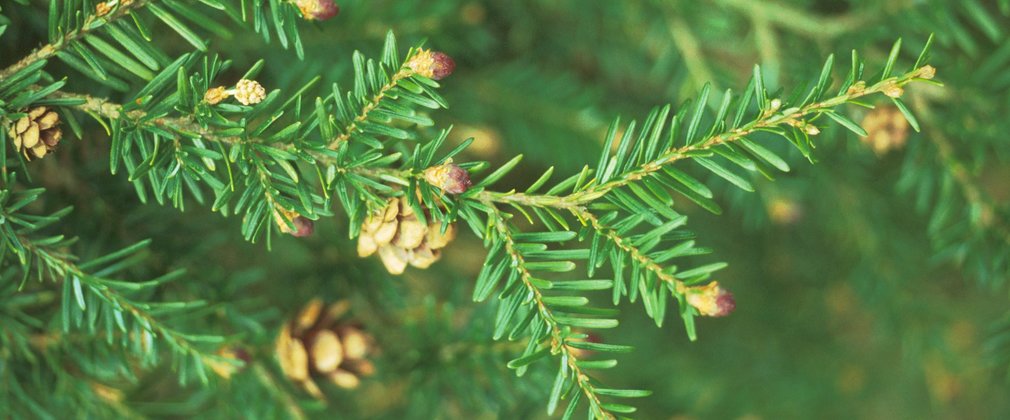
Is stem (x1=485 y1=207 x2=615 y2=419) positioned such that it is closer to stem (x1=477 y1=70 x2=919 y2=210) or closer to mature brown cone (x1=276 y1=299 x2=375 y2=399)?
stem (x1=477 y1=70 x2=919 y2=210)

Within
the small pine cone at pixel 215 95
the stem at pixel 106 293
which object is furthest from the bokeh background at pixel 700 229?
the small pine cone at pixel 215 95

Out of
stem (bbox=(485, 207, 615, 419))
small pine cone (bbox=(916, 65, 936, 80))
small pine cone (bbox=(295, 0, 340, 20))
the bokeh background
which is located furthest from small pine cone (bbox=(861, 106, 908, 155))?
small pine cone (bbox=(295, 0, 340, 20))

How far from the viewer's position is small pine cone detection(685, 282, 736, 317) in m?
0.52

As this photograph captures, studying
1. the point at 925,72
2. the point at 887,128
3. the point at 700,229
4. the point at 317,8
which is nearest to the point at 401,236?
the point at 317,8

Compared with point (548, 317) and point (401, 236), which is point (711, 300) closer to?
point (548, 317)

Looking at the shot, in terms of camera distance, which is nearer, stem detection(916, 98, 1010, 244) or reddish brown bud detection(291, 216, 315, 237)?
reddish brown bud detection(291, 216, 315, 237)

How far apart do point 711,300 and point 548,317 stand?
0.12 m

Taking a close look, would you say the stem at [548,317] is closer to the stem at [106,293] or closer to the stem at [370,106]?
the stem at [370,106]

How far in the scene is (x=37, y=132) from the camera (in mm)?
499

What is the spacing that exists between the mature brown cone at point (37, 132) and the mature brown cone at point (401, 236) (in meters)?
0.22

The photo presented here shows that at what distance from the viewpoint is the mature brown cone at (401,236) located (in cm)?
53

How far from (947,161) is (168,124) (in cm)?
82

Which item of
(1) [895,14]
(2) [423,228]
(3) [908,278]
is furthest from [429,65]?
(3) [908,278]

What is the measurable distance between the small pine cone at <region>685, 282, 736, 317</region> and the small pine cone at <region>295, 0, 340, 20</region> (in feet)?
1.08
